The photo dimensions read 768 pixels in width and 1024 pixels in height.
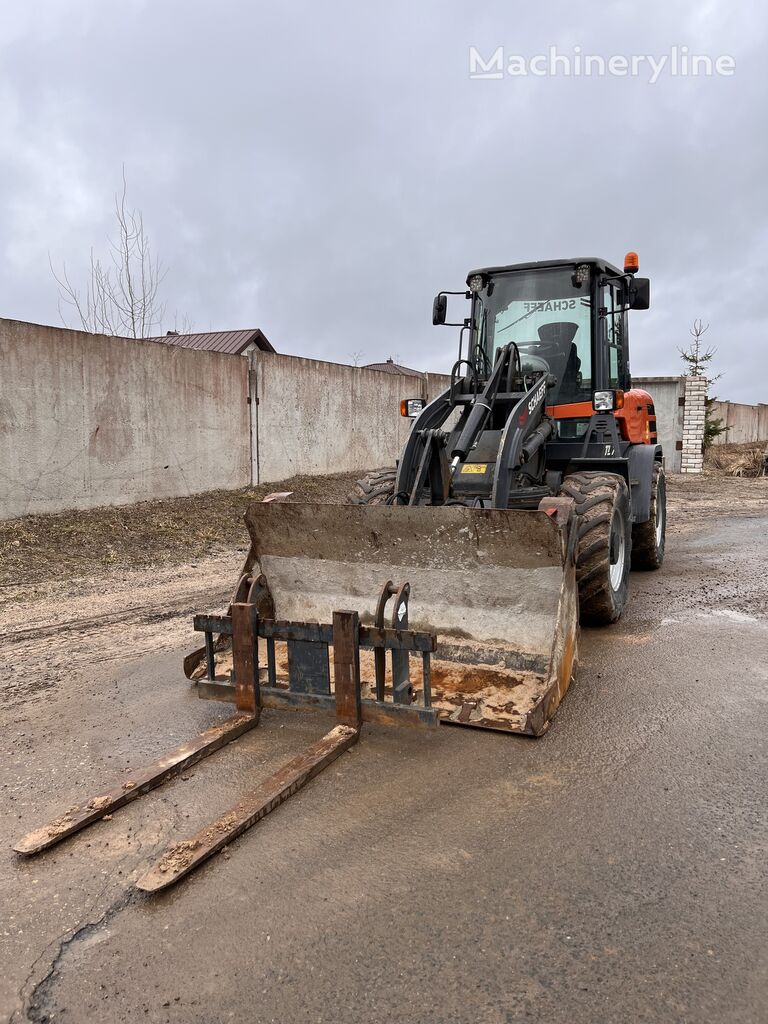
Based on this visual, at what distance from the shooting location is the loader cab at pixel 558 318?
609cm

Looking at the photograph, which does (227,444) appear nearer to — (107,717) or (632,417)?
(632,417)

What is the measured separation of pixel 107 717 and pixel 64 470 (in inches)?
261

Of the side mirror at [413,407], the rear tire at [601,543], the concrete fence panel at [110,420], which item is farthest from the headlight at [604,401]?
the concrete fence panel at [110,420]

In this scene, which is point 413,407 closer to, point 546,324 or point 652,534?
point 546,324

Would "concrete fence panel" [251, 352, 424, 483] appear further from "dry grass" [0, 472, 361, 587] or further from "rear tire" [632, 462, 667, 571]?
"rear tire" [632, 462, 667, 571]

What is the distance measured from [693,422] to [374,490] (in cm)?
1685

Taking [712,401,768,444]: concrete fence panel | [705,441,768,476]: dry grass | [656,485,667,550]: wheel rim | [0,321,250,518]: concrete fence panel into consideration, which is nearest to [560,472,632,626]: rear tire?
[656,485,667,550]: wheel rim

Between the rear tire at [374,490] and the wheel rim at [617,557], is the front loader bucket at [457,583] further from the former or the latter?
the wheel rim at [617,557]

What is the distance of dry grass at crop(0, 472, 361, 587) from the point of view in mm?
7859

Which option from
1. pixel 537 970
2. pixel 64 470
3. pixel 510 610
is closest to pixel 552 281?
pixel 510 610

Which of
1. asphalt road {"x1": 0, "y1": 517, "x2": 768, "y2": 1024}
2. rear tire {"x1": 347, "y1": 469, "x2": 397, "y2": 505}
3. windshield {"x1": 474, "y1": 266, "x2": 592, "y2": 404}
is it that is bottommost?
asphalt road {"x1": 0, "y1": 517, "x2": 768, "y2": 1024}

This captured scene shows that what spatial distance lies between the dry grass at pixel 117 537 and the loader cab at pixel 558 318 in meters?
2.37

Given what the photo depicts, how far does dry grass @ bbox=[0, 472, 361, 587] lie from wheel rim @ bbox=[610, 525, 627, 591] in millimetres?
2915

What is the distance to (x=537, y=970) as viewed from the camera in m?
2.08
